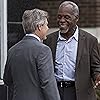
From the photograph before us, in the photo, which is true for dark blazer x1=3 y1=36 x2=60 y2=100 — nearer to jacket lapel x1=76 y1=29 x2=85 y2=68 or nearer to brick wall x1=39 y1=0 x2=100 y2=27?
jacket lapel x1=76 y1=29 x2=85 y2=68

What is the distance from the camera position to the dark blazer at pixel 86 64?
5.85 m

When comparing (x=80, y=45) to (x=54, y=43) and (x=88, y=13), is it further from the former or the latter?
(x=88, y=13)

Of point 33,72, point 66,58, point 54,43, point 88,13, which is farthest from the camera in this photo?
point 88,13

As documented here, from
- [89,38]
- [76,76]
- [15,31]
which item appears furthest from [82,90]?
[15,31]

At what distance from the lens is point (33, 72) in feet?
16.1

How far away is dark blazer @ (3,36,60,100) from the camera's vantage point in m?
4.88

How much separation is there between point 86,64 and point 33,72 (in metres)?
1.17

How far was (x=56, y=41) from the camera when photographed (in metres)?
6.03

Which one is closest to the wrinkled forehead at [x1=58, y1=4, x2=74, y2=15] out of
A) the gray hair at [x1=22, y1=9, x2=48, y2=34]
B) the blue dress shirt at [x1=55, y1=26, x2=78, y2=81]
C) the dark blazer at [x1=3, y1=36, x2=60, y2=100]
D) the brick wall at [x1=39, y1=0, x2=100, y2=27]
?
the blue dress shirt at [x1=55, y1=26, x2=78, y2=81]

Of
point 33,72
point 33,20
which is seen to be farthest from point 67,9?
point 33,72

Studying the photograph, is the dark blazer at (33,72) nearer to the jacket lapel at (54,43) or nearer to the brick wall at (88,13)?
the jacket lapel at (54,43)

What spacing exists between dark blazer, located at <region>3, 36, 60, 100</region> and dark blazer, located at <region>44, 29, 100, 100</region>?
3.07 feet

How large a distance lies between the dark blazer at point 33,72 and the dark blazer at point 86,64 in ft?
3.07

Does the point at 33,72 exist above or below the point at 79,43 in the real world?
below
